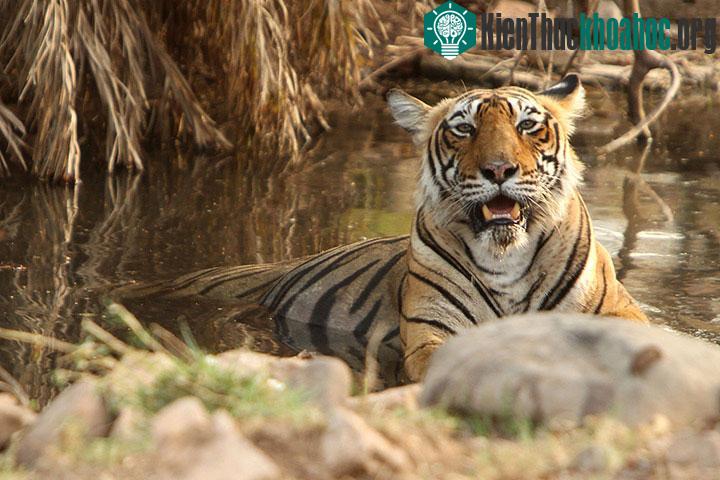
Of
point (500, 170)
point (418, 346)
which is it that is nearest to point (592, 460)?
point (500, 170)

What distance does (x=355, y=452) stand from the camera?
8.48 feet

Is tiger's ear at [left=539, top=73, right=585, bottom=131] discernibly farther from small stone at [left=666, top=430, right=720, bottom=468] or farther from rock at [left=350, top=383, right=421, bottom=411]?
small stone at [left=666, top=430, right=720, bottom=468]

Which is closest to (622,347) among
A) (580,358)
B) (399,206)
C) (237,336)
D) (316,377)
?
(580,358)

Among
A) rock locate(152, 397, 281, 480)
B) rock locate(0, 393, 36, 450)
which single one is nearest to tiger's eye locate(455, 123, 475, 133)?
rock locate(0, 393, 36, 450)

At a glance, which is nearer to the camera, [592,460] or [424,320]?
[592,460]

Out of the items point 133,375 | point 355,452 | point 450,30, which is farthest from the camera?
point 450,30

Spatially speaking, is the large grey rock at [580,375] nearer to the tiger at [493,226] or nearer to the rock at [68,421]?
the rock at [68,421]

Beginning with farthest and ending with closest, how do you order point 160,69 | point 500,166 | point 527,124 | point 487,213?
point 160,69
point 527,124
point 487,213
point 500,166

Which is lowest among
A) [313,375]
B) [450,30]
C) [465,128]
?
[313,375]

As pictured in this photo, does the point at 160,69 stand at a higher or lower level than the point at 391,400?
higher

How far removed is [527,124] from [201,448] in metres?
2.82

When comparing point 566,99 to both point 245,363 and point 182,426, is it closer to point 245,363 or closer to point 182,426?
point 245,363

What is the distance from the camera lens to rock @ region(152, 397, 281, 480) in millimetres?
2475

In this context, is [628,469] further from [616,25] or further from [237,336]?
[616,25]
